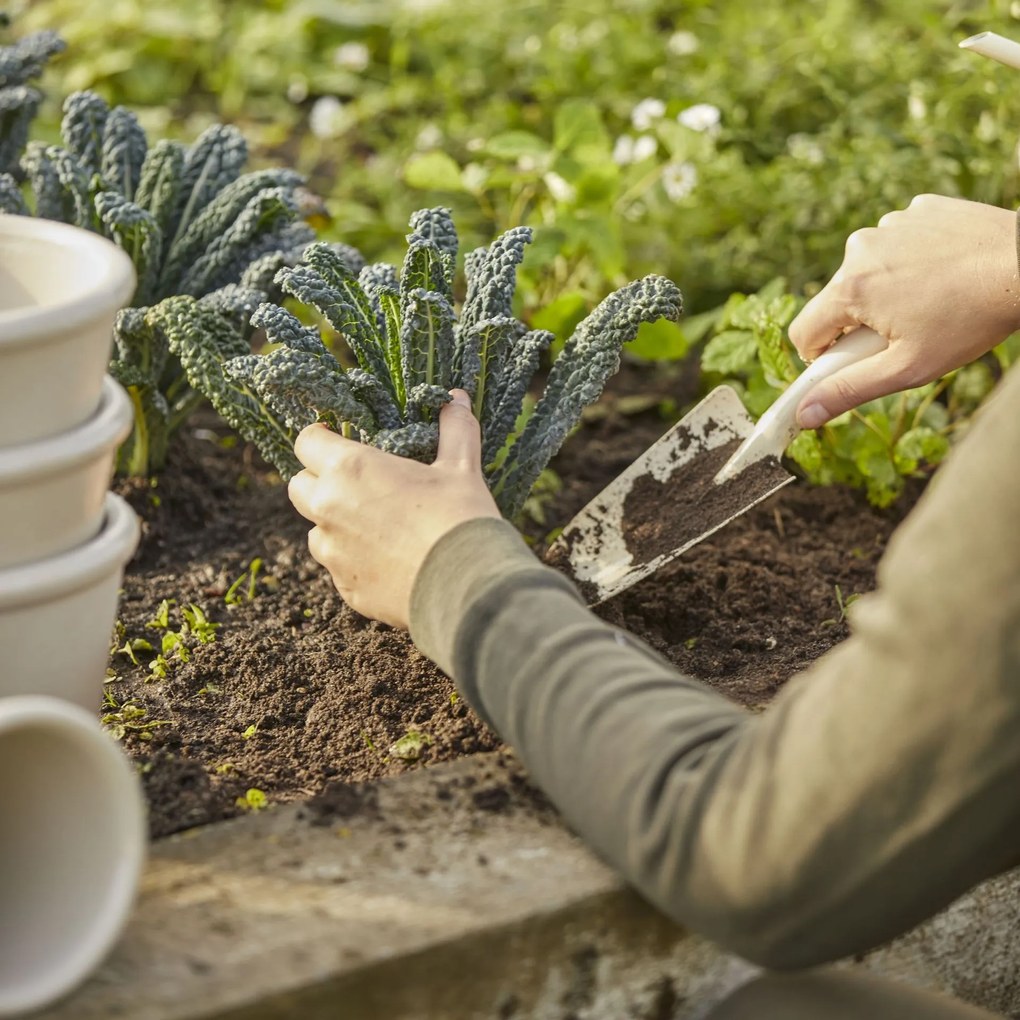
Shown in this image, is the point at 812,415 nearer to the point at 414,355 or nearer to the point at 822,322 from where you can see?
the point at 822,322

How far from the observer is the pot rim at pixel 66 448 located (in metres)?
1.25

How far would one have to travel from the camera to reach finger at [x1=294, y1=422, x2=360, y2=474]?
1.54m

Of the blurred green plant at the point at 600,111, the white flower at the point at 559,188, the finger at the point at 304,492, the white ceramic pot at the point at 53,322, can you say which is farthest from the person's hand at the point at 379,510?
the white flower at the point at 559,188

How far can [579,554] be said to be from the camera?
1.95 m

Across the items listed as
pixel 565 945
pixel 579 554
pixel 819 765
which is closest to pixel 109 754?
pixel 565 945

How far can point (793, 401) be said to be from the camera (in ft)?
6.05

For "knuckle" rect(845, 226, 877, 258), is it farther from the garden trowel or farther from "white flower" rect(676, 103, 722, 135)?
"white flower" rect(676, 103, 722, 135)

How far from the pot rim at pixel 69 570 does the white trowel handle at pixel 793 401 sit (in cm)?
83

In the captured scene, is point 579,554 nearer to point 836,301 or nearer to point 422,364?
point 422,364

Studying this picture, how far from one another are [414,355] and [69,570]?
60cm

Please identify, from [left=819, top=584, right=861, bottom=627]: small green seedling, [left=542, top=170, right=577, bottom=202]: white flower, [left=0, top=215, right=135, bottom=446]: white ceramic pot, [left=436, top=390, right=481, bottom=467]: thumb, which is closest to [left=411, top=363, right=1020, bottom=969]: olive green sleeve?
[left=436, top=390, right=481, bottom=467]: thumb

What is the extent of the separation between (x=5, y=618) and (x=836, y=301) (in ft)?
3.59

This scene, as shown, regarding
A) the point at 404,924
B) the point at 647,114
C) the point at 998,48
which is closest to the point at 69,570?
the point at 404,924

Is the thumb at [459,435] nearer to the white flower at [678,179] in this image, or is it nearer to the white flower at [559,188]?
the white flower at [559,188]
